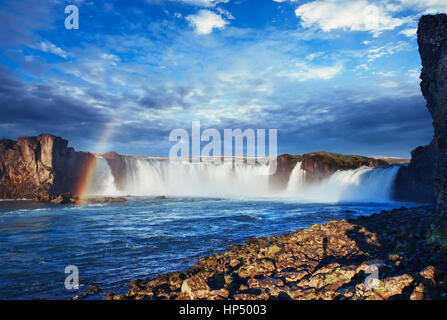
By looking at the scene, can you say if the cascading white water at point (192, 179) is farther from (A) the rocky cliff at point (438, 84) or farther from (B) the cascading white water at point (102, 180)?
(A) the rocky cliff at point (438, 84)

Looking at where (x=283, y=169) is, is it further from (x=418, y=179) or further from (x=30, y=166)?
(x=30, y=166)

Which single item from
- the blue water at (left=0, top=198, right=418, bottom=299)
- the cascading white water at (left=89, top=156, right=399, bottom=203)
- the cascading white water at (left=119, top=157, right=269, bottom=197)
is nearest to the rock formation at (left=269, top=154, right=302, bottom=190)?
the cascading white water at (left=89, top=156, right=399, bottom=203)

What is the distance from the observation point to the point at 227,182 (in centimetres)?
7369

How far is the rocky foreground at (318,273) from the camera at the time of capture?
554 cm

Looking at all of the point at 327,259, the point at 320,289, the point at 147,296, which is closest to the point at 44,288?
the point at 147,296

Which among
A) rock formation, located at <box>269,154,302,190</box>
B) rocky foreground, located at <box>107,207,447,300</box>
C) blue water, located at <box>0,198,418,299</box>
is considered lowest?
blue water, located at <box>0,198,418,299</box>

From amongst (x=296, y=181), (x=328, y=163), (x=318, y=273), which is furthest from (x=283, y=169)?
(x=318, y=273)

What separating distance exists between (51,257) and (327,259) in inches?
497

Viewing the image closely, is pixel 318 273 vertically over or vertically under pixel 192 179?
under

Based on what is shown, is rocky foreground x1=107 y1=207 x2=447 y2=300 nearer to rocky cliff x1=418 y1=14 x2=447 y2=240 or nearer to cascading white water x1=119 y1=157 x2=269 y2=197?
rocky cliff x1=418 y1=14 x2=447 y2=240

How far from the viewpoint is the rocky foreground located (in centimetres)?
554

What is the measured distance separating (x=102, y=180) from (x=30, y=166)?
15.3 m

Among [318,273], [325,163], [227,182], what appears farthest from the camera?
[227,182]

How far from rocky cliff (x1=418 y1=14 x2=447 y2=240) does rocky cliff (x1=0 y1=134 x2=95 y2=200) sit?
60.3m
